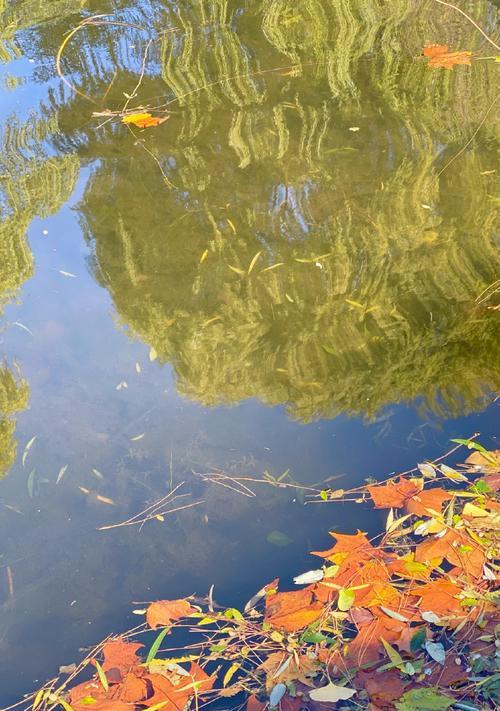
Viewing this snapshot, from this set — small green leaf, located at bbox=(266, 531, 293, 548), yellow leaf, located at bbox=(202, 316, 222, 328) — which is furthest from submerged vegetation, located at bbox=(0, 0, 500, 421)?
small green leaf, located at bbox=(266, 531, 293, 548)

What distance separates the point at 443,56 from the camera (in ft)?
14.6

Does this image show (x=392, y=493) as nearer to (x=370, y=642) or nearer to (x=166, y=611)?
(x=370, y=642)

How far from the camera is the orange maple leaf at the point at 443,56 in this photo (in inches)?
173

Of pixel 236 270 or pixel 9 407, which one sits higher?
pixel 236 270

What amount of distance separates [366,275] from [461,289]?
0.40 m

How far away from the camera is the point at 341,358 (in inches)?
108

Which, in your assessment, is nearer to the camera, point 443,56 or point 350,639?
point 350,639

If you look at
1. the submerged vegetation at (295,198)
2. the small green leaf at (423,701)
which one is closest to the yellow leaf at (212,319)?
the submerged vegetation at (295,198)

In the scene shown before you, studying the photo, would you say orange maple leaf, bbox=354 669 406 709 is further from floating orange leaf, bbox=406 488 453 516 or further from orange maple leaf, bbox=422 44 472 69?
orange maple leaf, bbox=422 44 472 69

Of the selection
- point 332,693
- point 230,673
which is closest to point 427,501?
point 332,693

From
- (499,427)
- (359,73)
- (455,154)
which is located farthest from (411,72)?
(499,427)

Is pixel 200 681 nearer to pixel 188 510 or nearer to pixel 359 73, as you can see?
pixel 188 510

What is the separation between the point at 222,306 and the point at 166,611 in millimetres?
1328

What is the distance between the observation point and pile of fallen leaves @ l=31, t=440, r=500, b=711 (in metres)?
1.78
